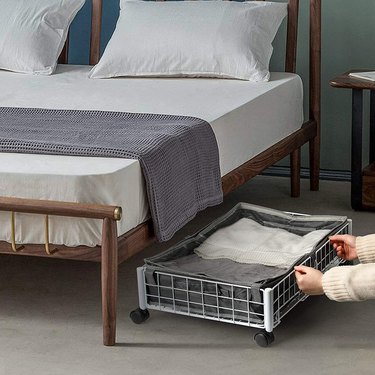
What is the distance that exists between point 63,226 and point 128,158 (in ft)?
0.94

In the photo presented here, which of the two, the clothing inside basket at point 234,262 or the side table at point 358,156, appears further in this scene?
the side table at point 358,156

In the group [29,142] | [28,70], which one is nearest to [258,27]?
[28,70]

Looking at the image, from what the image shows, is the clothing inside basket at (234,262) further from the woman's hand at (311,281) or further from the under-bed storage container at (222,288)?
the woman's hand at (311,281)

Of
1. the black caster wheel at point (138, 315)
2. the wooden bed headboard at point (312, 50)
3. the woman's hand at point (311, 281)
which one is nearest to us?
the woman's hand at point (311, 281)

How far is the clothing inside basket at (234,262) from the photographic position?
2.95m

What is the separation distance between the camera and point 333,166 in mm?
4703

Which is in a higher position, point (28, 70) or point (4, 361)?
point (28, 70)

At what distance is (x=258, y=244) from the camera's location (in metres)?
3.19

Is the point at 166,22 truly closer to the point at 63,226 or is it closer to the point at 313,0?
the point at 313,0

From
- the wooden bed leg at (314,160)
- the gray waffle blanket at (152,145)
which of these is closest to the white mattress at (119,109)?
the gray waffle blanket at (152,145)

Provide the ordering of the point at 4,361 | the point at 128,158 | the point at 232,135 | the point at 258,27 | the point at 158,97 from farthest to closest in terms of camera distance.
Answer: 1. the point at 258,27
2. the point at 158,97
3. the point at 232,135
4. the point at 128,158
5. the point at 4,361

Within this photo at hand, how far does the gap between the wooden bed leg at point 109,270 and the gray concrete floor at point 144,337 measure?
0.09 meters

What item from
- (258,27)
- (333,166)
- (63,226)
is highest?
(258,27)

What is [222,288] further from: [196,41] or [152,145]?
[196,41]
